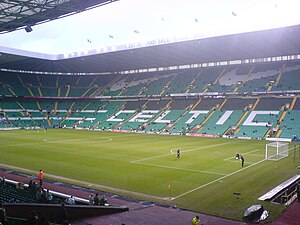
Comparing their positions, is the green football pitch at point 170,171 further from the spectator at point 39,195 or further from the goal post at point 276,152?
the spectator at point 39,195

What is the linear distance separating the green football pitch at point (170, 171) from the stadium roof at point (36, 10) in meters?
11.7

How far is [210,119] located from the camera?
217 ft

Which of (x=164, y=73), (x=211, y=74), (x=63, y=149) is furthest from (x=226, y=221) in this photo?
(x=164, y=73)

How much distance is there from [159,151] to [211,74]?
4484 centimetres

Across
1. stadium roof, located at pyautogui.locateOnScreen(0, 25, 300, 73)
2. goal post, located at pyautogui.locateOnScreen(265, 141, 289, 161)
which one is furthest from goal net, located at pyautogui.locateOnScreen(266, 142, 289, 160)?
stadium roof, located at pyautogui.locateOnScreen(0, 25, 300, 73)

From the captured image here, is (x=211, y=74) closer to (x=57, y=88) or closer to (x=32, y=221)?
(x=57, y=88)

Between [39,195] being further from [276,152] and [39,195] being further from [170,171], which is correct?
[276,152]

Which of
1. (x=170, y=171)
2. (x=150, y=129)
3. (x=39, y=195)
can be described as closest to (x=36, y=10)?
(x=39, y=195)

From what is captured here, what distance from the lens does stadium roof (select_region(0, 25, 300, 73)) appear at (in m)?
55.2

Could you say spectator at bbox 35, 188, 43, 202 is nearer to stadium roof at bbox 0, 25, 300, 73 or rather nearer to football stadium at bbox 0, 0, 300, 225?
football stadium at bbox 0, 0, 300, 225

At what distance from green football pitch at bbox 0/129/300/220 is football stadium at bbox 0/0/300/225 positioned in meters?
0.12

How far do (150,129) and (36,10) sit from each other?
1957 inches

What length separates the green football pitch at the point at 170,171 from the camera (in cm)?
2015

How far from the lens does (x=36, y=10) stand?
20.3m
